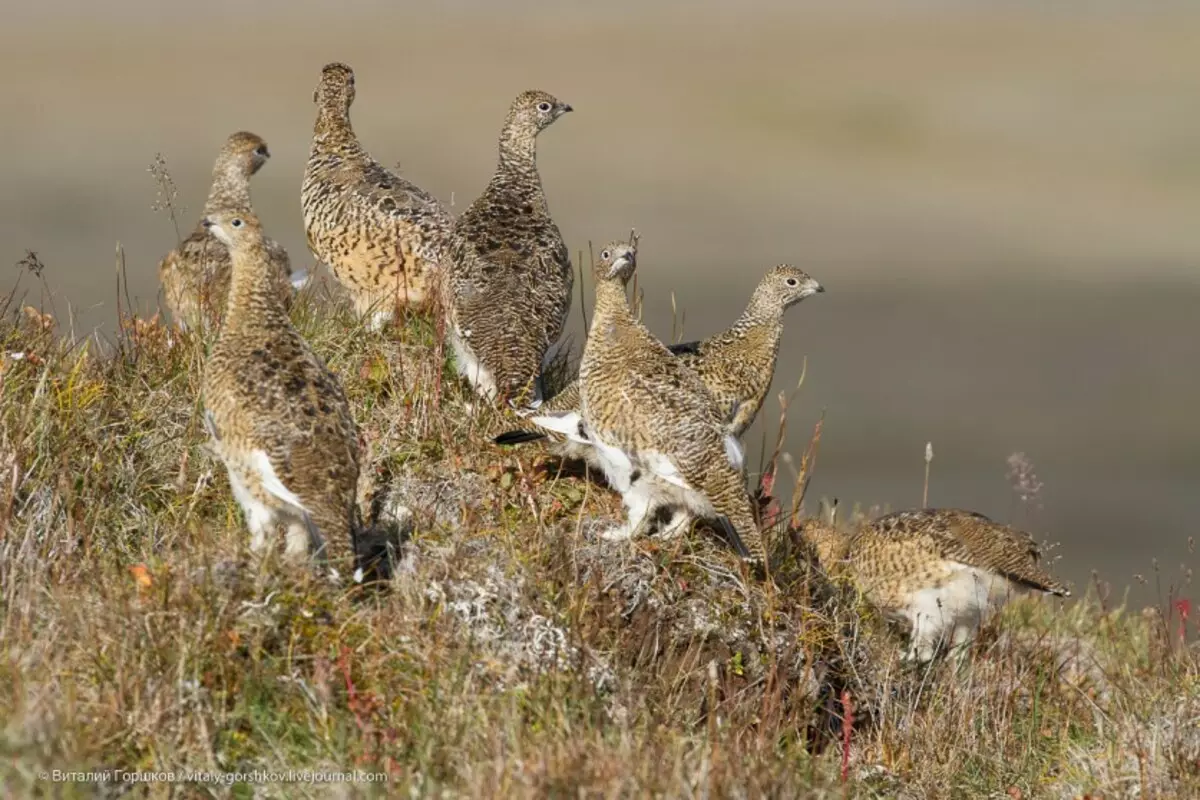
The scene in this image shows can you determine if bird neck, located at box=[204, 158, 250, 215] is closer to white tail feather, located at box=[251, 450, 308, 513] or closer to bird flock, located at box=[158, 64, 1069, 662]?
bird flock, located at box=[158, 64, 1069, 662]

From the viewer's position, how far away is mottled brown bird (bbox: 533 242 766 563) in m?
6.20

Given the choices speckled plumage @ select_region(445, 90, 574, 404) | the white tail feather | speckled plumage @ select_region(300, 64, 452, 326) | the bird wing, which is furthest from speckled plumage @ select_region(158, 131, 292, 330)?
the bird wing

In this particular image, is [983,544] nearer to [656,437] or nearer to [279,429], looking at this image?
[656,437]

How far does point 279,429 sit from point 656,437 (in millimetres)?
1547

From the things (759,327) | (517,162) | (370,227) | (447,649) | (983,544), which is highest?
(517,162)

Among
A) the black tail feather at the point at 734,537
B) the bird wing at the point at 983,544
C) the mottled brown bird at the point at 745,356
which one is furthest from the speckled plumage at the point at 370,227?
the bird wing at the point at 983,544

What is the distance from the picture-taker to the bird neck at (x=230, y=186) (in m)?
8.16

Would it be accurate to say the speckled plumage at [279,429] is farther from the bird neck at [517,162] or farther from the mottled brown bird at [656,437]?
the bird neck at [517,162]

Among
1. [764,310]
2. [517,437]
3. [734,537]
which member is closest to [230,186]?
[517,437]

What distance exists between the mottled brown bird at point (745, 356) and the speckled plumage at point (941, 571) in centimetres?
97

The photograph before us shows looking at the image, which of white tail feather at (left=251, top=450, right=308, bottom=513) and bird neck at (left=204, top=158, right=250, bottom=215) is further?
bird neck at (left=204, top=158, right=250, bottom=215)

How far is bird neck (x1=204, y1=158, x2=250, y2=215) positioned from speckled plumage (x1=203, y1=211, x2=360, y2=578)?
2417 millimetres

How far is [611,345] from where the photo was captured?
659 cm

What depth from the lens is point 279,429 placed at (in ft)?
17.5
